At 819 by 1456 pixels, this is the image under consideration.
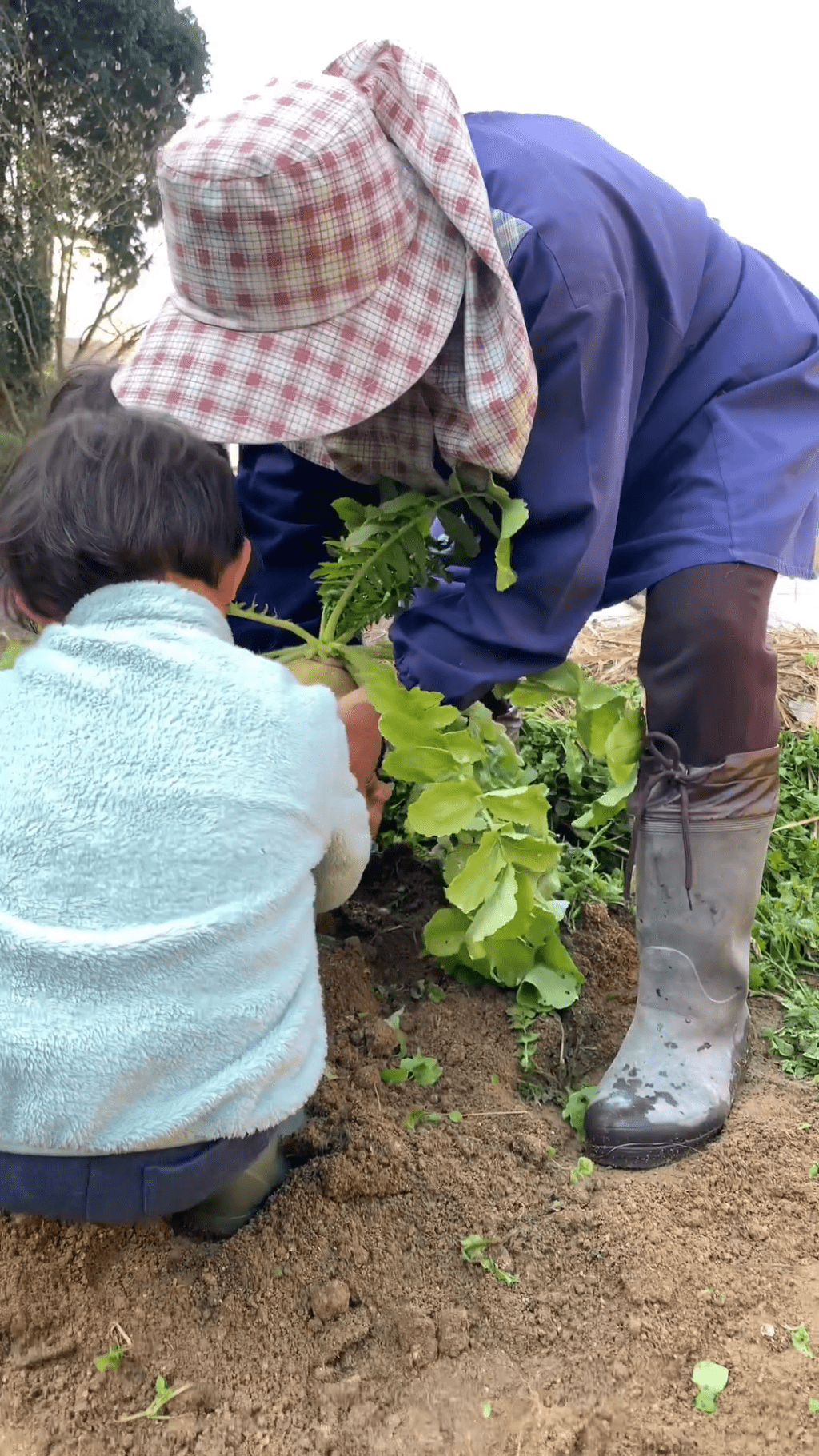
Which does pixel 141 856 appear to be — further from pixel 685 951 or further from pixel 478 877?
pixel 685 951

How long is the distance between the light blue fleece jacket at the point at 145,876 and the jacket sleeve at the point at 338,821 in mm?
32

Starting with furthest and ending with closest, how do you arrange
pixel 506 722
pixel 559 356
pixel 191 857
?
pixel 506 722 < pixel 559 356 < pixel 191 857

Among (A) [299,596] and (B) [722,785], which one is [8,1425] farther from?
(A) [299,596]

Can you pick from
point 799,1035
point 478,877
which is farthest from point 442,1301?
point 799,1035

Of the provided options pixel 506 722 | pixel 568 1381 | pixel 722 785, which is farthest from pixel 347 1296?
pixel 506 722

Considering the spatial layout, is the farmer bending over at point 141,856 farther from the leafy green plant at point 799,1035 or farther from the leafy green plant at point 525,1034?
the leafy green plant at point 799,1035

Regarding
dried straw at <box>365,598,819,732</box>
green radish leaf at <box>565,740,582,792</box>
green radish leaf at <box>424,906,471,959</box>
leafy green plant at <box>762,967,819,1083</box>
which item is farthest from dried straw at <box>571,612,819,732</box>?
green radish leaf at <box>424,906,471,959</box>

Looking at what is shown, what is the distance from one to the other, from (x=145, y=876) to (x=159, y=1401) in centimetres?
59

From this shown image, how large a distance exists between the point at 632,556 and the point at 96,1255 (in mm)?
1153

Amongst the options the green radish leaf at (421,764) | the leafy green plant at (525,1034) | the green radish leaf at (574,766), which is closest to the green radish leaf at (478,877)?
the green radish leaf at (421,764)

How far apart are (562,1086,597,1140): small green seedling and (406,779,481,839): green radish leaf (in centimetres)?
46

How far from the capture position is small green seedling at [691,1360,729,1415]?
1.13 m

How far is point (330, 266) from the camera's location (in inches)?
46.9

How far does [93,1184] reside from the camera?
44.1 inches
